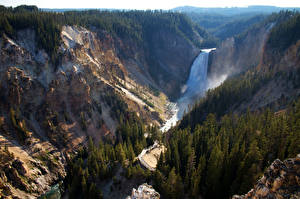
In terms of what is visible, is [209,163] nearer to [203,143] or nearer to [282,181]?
[203,143]

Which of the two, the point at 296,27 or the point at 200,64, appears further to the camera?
the point at 200,64

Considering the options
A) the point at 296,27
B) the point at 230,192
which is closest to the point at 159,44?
the point at 296,27

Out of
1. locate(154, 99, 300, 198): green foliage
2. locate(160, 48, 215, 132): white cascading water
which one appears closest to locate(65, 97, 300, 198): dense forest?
locate(154, 99, 300, 198): green foliage

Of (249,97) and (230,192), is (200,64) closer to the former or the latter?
(249,97)

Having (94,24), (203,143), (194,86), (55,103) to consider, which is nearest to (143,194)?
(203,143)

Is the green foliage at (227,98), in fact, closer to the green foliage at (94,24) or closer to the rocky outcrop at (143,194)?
the rocky outcrop at (143,194)

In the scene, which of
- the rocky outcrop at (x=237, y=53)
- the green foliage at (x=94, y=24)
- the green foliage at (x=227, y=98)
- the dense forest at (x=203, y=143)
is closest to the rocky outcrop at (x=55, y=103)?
the dense forest at (x=203, y=143)

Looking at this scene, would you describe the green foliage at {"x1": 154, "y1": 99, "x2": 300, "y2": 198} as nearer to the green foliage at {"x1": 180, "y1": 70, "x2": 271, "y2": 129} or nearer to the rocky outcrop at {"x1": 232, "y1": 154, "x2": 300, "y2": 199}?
the rocky outcrop at {"x1": 232, "y1": 154, "x2": 300, "y2": 199}

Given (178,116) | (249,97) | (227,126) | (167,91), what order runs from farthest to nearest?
(167,91)
(178,116)
(249,97)
(227,126)
